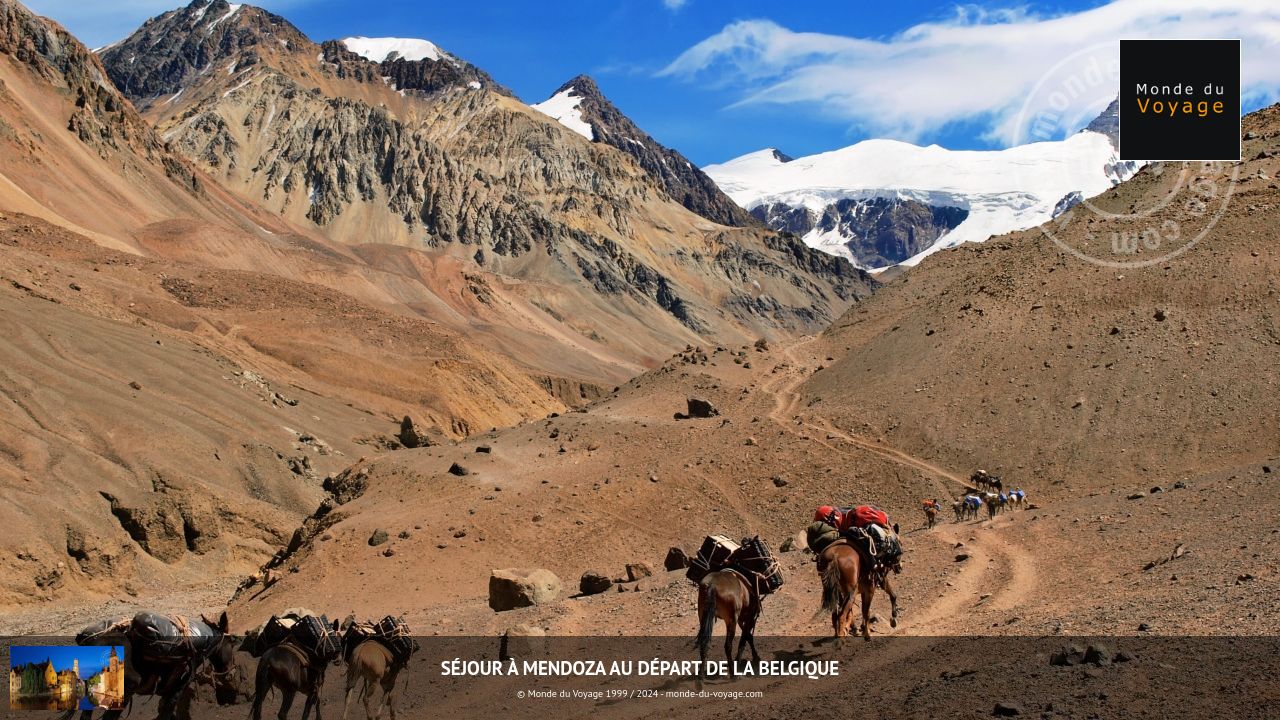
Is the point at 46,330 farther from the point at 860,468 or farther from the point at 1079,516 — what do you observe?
the point at 1079,516

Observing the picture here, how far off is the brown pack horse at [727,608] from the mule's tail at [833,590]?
1163mm

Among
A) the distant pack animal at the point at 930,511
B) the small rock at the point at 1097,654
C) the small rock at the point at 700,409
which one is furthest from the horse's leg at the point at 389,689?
the small rock at the point at 700,409

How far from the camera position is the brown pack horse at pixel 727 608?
14461 millimetres

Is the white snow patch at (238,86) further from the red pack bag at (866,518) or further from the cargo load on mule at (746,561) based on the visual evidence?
the cargo load on mule at (746,561)

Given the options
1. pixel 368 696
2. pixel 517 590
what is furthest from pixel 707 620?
pixel 517 590

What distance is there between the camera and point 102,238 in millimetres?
82750

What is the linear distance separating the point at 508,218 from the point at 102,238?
87727 millimetres

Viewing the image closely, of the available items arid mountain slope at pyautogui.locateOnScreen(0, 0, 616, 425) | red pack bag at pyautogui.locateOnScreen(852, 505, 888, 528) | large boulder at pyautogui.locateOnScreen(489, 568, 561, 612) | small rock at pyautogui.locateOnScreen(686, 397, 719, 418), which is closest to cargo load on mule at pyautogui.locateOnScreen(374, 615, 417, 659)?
red pack bag at pyautogui.locateOnScreen(852, 505, 888, 528)

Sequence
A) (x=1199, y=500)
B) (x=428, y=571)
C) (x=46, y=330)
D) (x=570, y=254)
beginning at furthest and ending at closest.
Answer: (x=570, y=254) < (x=46, y=330) < (x=428, y=571) < (x=1199, y=500)

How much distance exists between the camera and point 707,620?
14461 millimetres

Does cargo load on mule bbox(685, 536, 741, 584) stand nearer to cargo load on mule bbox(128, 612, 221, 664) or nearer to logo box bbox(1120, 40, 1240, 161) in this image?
cargo load on mule bbox(128, 612, 221, 664)

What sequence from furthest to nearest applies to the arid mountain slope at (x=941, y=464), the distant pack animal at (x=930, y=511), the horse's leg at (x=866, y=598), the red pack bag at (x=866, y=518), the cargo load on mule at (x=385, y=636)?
1. the distant pack animal at (x=930, y=511)
2. the arid mountain slope at (x=941, y=464)
3. the red pack bag at (x=866, y=518)
4. the horse's leg at (x=866, y=598)
5. the cargo load on mule at (x=385, y=636)

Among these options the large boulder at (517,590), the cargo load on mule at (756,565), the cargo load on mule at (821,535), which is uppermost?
the cargo load on mule at (821,535)

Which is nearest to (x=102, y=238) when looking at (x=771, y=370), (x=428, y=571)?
(x=771, y=370)
